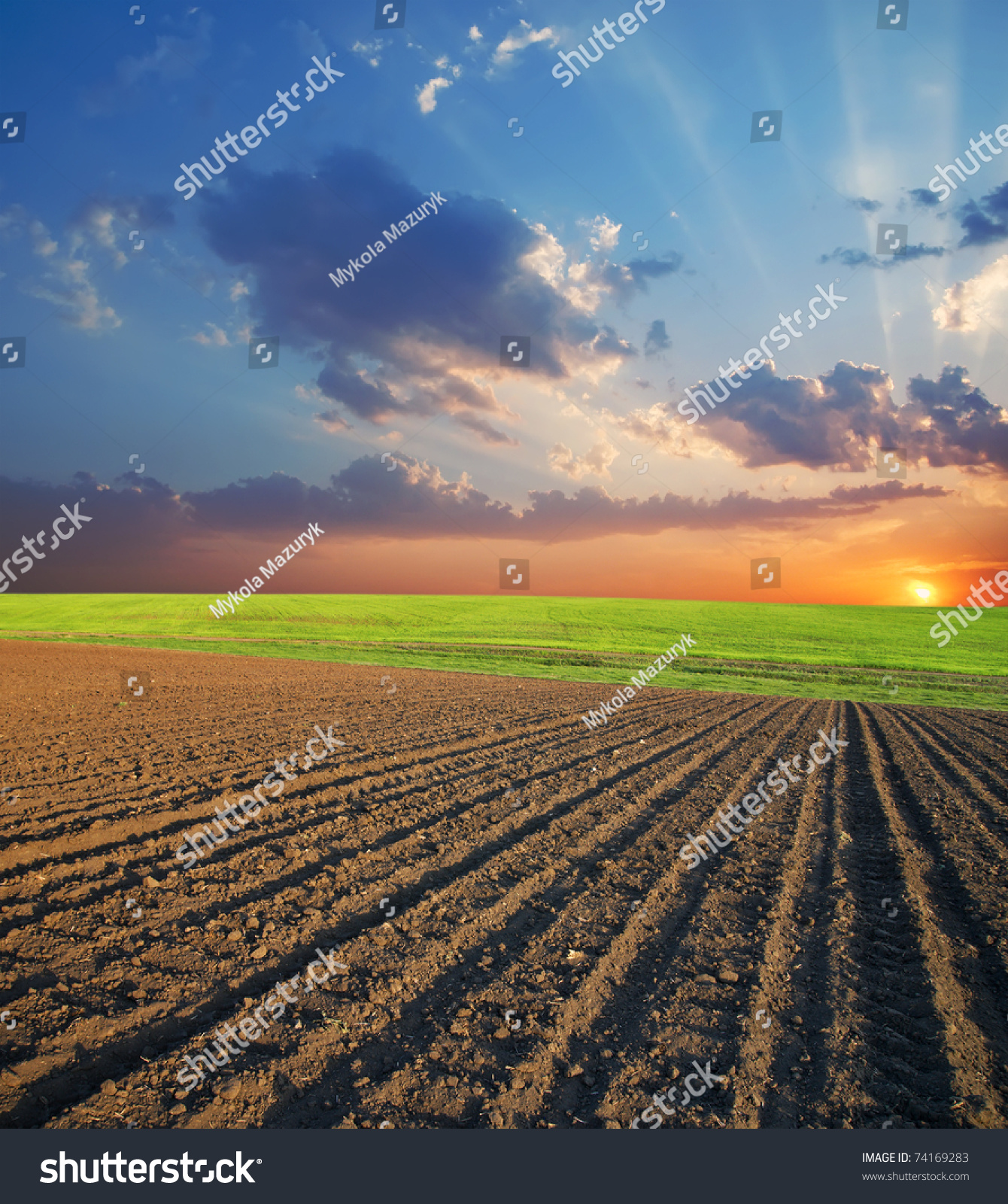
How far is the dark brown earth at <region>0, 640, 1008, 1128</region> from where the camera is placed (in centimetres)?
339

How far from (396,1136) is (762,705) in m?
19.4

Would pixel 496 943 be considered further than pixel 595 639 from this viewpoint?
No

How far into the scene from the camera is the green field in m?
29.0

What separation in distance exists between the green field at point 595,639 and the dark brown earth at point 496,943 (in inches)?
723

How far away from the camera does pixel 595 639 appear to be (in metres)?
43.5

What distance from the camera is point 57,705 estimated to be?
15352 millimetres

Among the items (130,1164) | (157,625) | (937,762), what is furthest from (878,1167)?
(157,625)

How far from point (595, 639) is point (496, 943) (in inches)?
1540

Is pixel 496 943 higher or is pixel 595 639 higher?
pixel 595 639

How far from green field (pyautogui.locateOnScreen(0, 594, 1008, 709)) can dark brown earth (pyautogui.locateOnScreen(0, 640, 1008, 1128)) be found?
60.3ft

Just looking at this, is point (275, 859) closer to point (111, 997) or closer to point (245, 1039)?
point (111, 997)

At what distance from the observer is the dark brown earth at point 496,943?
3389 millimetres

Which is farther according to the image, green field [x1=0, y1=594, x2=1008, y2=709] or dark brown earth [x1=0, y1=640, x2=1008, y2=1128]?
green field [x1=0, y1=594, x2=1008, y2=709]

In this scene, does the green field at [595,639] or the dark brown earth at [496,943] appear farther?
the green field at [595,639]
